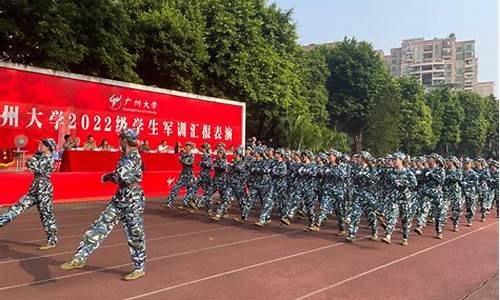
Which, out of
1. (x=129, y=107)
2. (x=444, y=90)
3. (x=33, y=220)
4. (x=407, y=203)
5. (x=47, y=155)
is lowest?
(x=33, y=220)

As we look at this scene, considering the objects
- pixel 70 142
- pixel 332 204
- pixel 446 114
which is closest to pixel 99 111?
pixel 70 142

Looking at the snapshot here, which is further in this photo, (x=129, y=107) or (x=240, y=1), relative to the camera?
(x=240, y=1)

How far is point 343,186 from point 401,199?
4.53ft

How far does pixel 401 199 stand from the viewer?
9.85 metres

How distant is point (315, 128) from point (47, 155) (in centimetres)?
2271

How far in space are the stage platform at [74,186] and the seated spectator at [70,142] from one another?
88 centimetres

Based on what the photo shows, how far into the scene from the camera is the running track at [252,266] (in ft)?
20.0

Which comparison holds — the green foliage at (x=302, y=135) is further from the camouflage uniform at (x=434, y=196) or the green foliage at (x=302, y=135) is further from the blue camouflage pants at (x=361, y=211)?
the blue camouflage pants at (x=361, y=211)

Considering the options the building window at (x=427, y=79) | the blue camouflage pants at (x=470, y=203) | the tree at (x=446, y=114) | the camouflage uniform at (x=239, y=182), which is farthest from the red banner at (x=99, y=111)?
the building window at (x=427, y=79)

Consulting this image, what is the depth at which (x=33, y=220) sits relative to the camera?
1166 centimetres

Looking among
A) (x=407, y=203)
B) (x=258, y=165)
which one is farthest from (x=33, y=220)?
(x=407, y=203)

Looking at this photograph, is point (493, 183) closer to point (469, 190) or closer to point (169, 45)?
point (469, 190)

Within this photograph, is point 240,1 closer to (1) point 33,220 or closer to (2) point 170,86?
(2) point 170,86

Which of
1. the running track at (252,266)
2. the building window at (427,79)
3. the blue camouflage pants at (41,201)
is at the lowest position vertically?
the running track at (252,266)
